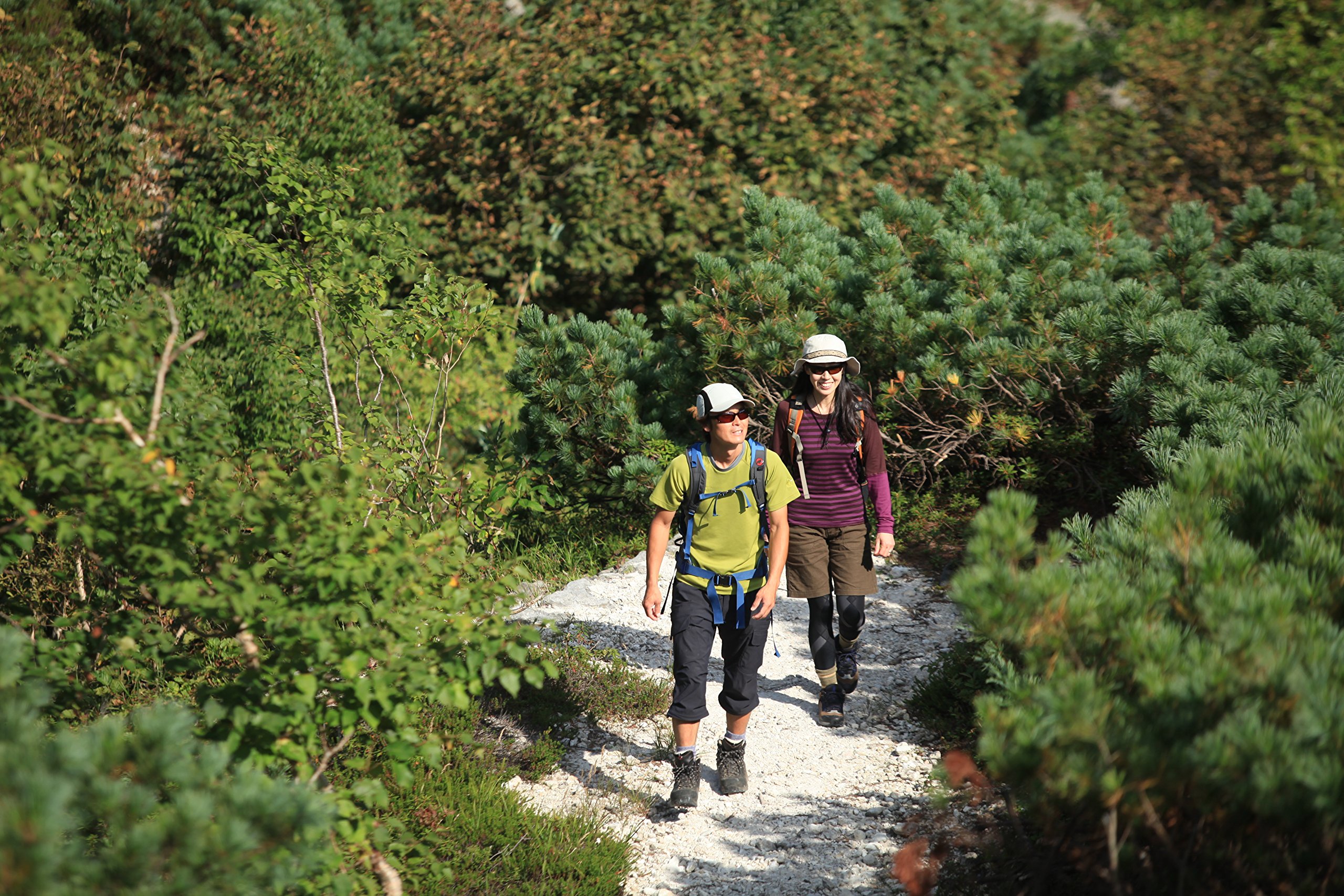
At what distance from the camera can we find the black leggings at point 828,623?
17.2 feet

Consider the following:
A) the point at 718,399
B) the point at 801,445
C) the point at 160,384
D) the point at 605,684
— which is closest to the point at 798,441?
the point at 801,445

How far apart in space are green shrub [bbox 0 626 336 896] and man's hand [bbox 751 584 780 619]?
2333mm

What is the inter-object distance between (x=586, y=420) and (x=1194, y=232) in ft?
16.0

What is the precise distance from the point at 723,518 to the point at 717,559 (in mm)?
195

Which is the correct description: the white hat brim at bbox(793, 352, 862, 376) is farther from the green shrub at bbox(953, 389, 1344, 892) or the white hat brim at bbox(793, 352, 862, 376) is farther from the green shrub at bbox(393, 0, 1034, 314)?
the green shrub at bbox(393, 0, 1034, 314)

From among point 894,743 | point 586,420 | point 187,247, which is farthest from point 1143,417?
point 187,247

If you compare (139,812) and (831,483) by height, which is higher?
(831,483)

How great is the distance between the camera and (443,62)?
10133 mm

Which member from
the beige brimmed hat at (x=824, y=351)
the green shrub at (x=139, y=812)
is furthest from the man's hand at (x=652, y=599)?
the green shrub at (x=139, y=812)

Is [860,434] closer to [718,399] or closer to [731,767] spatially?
[718,399]

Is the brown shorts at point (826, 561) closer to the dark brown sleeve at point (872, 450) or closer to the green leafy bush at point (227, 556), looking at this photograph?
the dark brown sleeve at point (872, 450)

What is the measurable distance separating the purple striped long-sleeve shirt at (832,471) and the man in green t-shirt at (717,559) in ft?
2.14

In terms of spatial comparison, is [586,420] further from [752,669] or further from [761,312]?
[752,669]

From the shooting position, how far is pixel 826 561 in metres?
5.18
